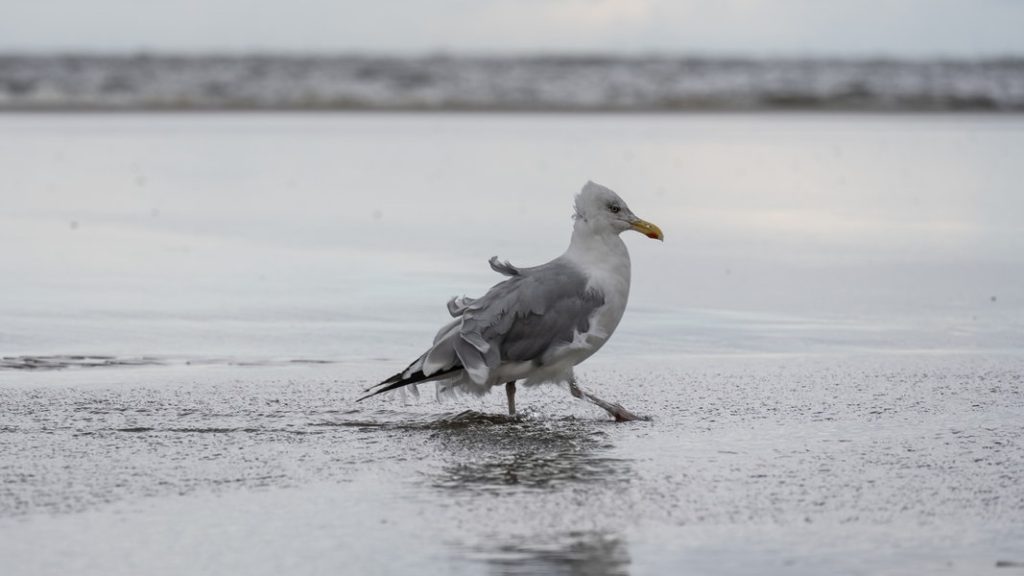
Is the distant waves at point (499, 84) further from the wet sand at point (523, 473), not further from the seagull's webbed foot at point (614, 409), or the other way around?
the seagull's webbed foot at point (614, 409)

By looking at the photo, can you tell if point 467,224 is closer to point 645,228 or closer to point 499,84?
point 645,228

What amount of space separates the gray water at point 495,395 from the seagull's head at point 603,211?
773 mm

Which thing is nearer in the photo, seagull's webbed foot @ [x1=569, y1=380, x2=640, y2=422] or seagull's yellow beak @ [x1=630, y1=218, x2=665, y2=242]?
seagull's webbed foot @ [x1=569, y1=380, x2=640, y2=422]

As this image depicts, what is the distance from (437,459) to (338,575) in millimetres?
1526

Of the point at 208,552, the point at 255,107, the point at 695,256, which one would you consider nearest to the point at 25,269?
the point at 695,256

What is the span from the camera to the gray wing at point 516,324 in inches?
264

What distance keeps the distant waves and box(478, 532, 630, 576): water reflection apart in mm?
33546

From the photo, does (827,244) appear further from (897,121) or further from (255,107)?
(255,107)

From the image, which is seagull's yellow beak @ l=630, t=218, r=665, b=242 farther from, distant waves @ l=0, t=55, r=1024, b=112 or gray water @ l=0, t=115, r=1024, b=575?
distant waves @ l=0, t=55, r=1024, b=112

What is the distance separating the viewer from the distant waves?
39.3 meters

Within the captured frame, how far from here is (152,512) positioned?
16.9 feet

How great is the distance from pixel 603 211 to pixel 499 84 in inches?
1534

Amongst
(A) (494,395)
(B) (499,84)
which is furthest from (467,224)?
(B) (499,84)

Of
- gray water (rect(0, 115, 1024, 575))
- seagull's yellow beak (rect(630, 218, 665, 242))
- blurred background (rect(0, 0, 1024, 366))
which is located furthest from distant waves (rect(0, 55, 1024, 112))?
seagull's yellow beak (rect(630, 218, 665, 242))
